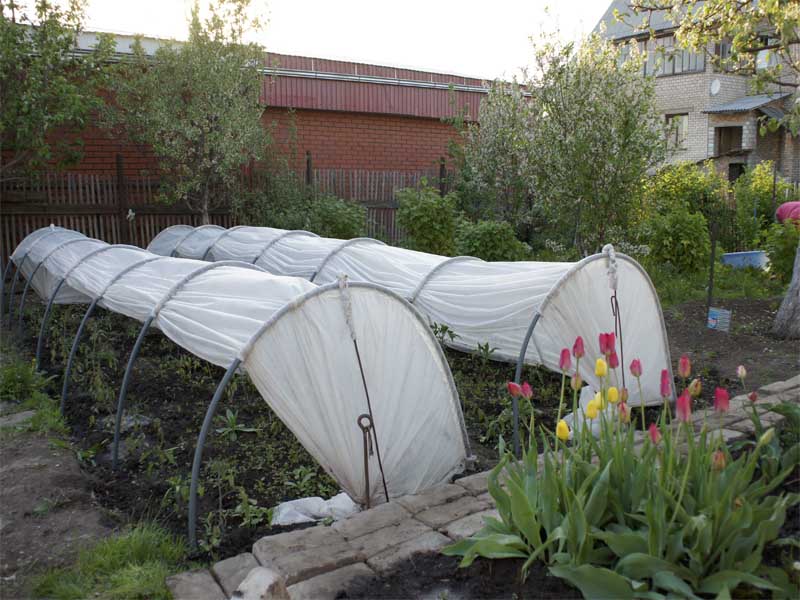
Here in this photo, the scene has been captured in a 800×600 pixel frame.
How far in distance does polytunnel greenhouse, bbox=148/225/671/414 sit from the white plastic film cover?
41cm

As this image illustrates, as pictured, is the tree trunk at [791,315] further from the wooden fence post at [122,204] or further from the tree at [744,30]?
the wooden fence post at [122,204]

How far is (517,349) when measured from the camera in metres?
6.16

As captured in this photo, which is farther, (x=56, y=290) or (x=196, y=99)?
(x=196, y=99)

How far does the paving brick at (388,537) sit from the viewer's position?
305cm

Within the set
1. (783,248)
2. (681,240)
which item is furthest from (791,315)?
(681,240)

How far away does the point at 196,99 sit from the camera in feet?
34.6

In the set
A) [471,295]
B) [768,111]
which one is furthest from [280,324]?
[768,111]

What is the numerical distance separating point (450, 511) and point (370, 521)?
1.35 feet

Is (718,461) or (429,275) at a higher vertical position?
(429,275)

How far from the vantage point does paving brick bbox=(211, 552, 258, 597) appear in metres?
2.92

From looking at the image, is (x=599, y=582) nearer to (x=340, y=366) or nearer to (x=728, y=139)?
(x=340, y=366)

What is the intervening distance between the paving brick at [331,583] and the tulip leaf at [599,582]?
0.90 meters

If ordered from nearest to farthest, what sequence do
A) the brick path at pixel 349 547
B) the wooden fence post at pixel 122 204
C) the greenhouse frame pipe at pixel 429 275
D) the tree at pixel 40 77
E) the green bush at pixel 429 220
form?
the brick path at pixel 349 547 < the greenhouse frame pipe at pixel 429 275 < the tree at pixel 40 77 < the green bush at pixel 429 220 < the wooden fence post at pixel 122 204

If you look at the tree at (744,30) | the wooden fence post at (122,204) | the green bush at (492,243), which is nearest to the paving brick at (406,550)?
the tree at (744,30)
